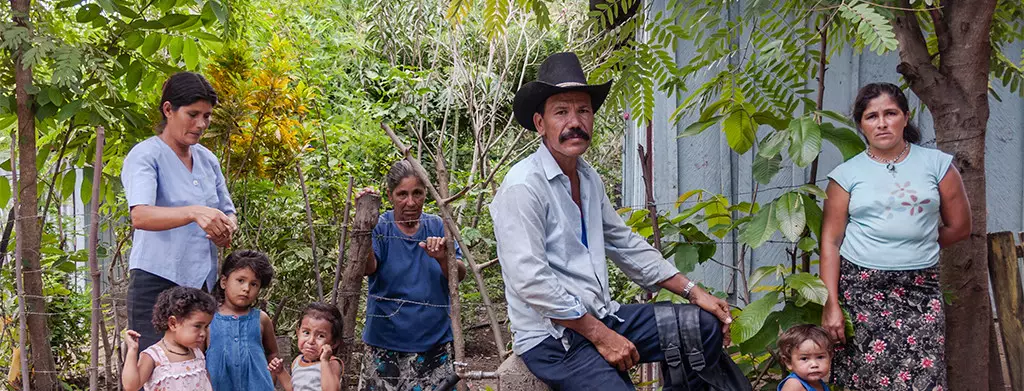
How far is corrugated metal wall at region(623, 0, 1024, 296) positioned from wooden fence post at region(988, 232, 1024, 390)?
651 millimetres

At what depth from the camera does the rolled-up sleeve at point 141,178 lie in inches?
134

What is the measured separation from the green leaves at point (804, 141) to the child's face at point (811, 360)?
65 centimetres

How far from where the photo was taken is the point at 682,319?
2.93 meters

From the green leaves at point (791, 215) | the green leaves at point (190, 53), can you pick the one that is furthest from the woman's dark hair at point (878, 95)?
the green leaves at point (190, 53)

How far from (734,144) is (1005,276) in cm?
115

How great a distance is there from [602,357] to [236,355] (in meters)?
1.64

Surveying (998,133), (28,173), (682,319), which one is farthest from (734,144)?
(28,173)

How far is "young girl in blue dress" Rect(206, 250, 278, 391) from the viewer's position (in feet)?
12.2

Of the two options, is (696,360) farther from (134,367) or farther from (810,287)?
(134,367)

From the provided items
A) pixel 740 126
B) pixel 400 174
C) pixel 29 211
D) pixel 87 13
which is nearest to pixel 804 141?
pixel 740 126

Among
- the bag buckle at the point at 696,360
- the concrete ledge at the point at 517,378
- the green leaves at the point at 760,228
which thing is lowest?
the concrete ledge at the point at 517,378

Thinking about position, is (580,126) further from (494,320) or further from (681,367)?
(494,320)

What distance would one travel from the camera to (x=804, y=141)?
3145 millimetres

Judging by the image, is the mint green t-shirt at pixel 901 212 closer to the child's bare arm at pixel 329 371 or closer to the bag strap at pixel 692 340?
the bag strap at pixel 692 340
